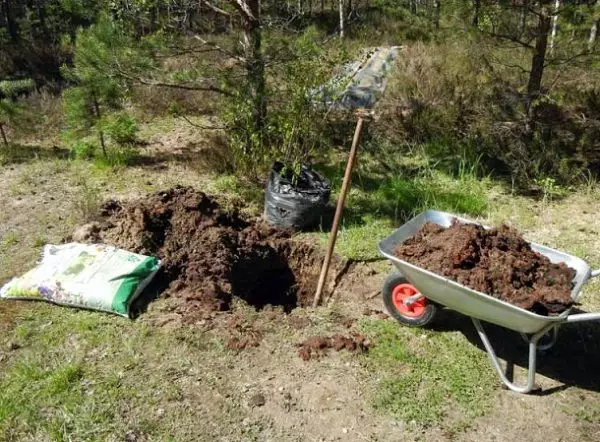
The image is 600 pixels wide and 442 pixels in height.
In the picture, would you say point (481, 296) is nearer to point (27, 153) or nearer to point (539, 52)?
point (539, 52)

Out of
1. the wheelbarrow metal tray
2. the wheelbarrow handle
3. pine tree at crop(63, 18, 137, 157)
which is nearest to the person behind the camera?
A: the wheelbarrow handle

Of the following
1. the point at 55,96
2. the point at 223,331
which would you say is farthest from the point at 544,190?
the point at 55,96

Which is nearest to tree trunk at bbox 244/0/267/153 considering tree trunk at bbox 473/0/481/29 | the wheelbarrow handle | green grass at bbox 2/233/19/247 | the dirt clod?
tree trunk at bbox 473/0/481/29

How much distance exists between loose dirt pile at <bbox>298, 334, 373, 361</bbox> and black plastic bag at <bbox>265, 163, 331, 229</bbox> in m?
1.49

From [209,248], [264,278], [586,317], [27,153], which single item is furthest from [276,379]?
[27,153]

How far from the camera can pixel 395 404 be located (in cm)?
305

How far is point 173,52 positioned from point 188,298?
294cm

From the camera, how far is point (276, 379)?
3199mm

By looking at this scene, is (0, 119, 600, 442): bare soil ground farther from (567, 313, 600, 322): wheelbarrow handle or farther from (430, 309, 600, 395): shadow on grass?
(567, 313, 600, 322): wheelbarrow handle

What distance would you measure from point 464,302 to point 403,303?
698 millimetres

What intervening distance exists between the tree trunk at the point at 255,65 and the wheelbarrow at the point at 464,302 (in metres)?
2.31

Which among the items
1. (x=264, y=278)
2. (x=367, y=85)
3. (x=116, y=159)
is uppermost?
(x=367, y=85)

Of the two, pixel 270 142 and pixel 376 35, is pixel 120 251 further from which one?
pixel 376 35

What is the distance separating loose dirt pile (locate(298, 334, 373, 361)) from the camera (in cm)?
339
